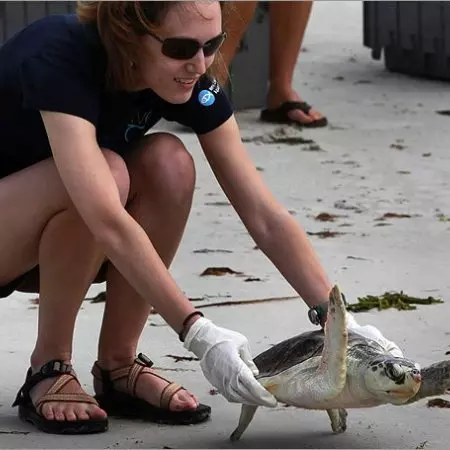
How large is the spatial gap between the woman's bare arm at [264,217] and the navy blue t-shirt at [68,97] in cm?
5

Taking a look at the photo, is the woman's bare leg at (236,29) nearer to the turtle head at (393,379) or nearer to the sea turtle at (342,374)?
the sea turtle at (342,374)

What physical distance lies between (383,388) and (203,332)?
14.5 inches

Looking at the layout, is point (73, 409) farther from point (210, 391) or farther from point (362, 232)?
point (362, 232)

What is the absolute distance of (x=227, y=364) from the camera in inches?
102

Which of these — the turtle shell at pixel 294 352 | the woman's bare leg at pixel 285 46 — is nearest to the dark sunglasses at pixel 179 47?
the turtle shell at pixel 294 352

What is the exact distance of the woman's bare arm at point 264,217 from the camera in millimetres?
2881

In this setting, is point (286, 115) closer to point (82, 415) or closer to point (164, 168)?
point (164, 168)

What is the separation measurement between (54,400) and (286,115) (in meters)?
3.86

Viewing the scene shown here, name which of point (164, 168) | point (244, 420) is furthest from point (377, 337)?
point (164, 168)

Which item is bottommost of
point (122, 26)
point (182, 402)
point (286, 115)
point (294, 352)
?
point (286, 115)

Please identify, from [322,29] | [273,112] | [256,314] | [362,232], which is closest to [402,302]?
[256,314]

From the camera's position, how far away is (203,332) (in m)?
2.60

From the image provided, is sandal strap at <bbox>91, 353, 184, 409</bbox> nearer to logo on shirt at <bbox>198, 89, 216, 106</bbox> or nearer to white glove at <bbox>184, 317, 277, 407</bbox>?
white glove at <bbox>184, 317, 277, 407</bbox>

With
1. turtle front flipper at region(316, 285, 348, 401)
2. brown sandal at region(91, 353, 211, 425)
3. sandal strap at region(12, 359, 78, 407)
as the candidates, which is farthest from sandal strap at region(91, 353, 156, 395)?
turtle front flipper at region(316, 285, 348, 401)
